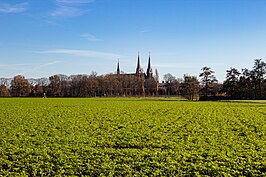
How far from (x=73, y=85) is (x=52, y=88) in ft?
36.1

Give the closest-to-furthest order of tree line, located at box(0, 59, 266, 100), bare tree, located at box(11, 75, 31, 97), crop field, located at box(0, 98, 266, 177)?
crop field, located at box(0, 98, 266, 177), tree line, located at box(0, 59, 266, 100), bare tree, located at box(11, 75, 31, 97)

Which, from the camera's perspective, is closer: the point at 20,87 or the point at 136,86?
the point at 20,87

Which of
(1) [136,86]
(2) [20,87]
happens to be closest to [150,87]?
(1) [136,86]

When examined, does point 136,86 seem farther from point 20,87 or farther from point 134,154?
point 134,154

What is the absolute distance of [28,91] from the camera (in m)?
150

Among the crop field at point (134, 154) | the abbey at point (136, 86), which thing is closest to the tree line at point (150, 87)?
the abbey at point (136, 86)

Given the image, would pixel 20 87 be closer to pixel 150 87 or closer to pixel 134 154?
pixel 150 87

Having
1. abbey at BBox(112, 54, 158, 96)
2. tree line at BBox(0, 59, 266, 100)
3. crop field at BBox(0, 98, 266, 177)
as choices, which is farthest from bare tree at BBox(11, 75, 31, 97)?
crop field at BBox(0, 98, 266, 177)

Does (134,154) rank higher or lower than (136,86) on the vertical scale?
lower

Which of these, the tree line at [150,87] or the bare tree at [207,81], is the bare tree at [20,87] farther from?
the bare tree at [207,81]

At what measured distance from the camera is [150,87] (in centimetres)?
16112

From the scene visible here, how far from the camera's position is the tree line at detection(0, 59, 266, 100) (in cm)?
10100

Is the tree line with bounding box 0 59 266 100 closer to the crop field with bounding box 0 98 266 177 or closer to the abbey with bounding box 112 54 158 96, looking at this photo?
the abbey with bounding box 112 54 158 96

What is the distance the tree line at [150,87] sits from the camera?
101000 mm
